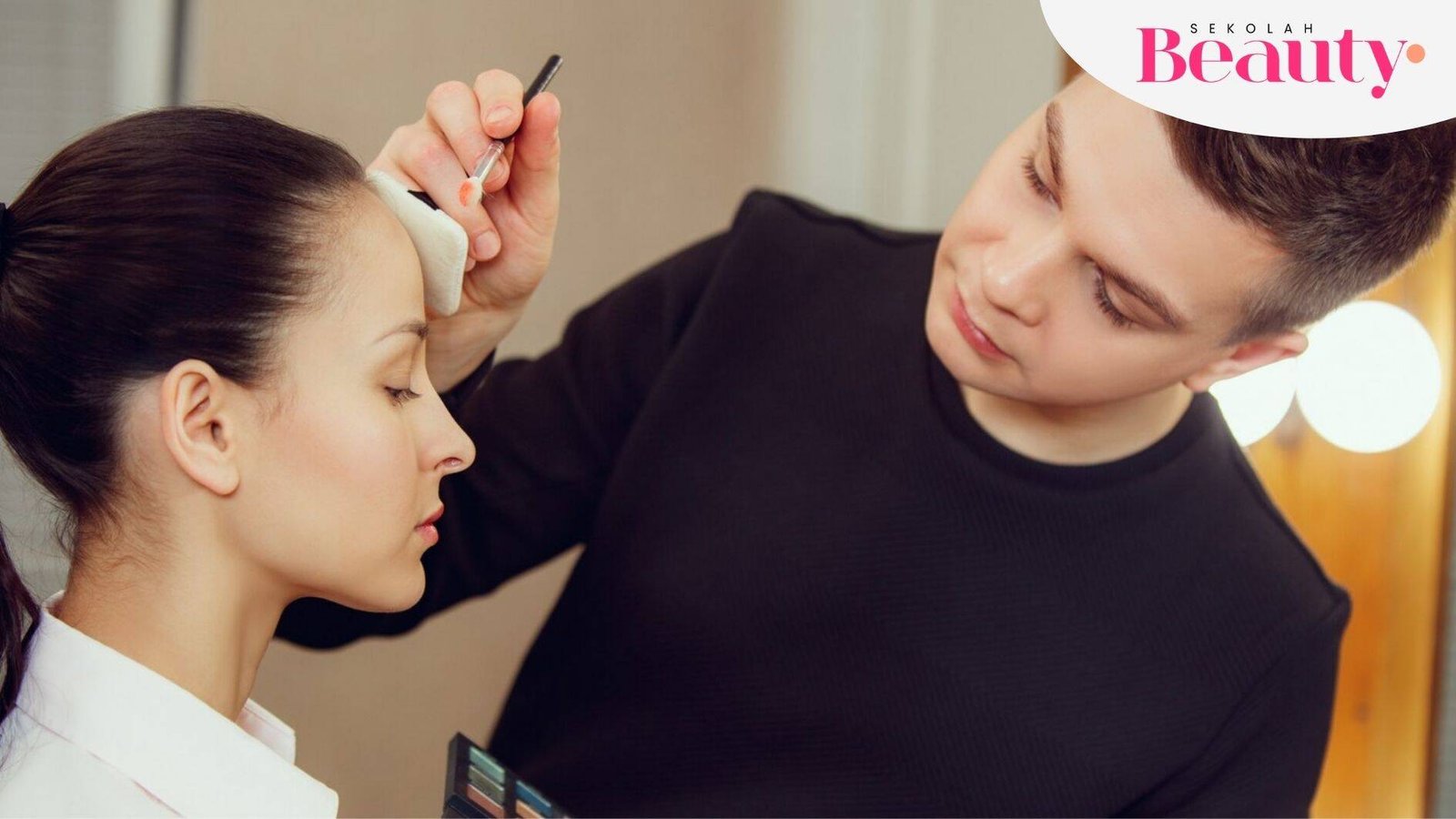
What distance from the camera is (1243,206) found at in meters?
0.91

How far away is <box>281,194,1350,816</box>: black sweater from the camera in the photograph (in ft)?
3.66

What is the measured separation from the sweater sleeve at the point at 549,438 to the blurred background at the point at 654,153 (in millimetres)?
301

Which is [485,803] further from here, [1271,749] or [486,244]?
[1271,749]

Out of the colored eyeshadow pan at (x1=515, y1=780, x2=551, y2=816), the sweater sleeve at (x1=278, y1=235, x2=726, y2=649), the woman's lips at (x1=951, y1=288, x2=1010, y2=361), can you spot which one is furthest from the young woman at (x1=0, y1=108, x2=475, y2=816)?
the woman's lips at (x1=951, y1=288, x2=1010, y2=361)

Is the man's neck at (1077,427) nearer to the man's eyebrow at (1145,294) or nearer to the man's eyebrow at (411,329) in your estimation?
the man's eyebrow at (1145,294)

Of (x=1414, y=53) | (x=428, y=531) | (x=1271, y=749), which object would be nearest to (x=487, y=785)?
(x=428, y=531)

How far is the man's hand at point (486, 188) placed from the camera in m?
0.89

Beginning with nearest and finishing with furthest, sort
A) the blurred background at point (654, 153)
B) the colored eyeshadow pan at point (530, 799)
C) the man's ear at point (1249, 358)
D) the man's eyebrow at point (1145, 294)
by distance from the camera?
the colored eyeshadow pan at point (530, 799)
the man's eyebrow at point (1145, 294)
the man's ear at point (1249, 358)
the blurred background at point (654, 153)

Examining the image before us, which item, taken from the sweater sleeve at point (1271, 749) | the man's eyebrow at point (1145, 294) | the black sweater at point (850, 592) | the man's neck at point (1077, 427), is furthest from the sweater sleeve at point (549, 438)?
the sweater sleeve at point (1271, 749)

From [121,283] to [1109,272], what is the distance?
648 mm

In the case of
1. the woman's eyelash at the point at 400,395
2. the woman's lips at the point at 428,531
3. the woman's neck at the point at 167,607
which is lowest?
the woman's neck at the point at 167,607

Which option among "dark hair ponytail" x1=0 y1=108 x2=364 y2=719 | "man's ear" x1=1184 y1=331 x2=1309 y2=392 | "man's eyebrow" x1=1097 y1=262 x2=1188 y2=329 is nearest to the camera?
"dark hair ponytail" x1=0 y1=108 x2=364 y2=719

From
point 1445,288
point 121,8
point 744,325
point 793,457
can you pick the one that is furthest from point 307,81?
point 1445,288

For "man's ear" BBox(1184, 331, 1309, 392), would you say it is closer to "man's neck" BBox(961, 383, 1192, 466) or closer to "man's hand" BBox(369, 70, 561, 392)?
"man's neck" BBox(961, 383, 1192, 466)
